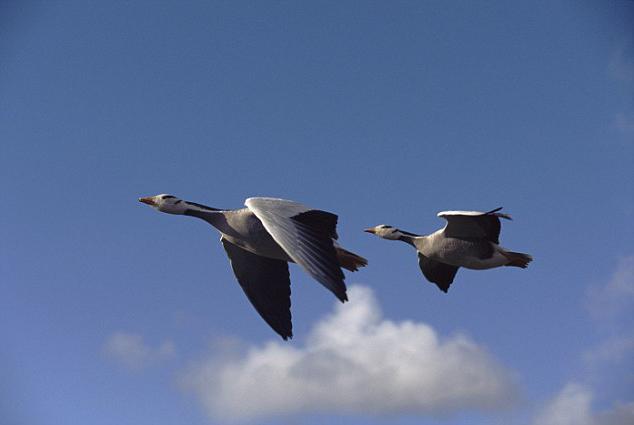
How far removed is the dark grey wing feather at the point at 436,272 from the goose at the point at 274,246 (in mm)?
2288

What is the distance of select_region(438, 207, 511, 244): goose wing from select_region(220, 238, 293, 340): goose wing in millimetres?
3658

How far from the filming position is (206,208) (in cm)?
1714

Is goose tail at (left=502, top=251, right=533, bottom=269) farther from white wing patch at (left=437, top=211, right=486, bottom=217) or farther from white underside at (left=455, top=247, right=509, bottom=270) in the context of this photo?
white wing patch at (left=437, top=211, right=486, bottom=217)

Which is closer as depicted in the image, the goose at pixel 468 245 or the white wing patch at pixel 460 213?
the white wing patch at pixel 460 213

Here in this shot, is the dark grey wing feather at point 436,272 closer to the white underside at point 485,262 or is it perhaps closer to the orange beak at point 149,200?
the white underside at point 485,262

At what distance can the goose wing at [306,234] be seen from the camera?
491 inches

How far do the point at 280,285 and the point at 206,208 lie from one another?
7.51ft

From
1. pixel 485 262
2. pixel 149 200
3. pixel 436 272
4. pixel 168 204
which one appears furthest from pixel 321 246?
pixel 436 272

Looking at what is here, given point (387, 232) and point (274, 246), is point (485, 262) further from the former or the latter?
point (274, 246)

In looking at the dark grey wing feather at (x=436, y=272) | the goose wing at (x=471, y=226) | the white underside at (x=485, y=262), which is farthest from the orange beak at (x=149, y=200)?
the white underside at (x=485, y=262)

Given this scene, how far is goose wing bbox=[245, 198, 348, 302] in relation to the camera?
1248 centimetres

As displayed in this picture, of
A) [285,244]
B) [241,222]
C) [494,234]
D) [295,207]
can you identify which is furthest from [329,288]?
[494,234]

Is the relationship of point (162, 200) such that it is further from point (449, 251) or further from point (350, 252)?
point (449, 251)

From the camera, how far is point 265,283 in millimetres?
17500
